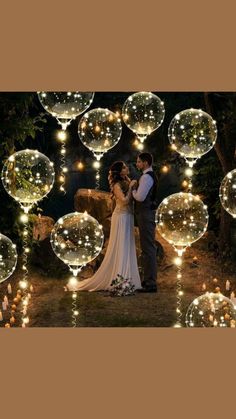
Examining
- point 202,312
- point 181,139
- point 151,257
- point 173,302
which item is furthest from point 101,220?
point 202,312

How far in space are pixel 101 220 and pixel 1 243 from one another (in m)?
3.20

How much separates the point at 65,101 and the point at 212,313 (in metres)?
2.45

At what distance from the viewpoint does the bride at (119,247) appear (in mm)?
8500

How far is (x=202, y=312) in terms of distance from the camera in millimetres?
6008

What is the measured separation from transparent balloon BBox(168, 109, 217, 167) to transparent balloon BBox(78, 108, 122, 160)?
648 mm

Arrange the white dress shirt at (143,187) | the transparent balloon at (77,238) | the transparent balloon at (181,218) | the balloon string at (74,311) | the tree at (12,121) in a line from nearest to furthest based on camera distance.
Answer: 1. the transparent balloon at (77,238)
2. the transparent balloon at (181,218)
3. the balloon string at (74,311)
4. the tree at (12,121)
5. the white dress shirt at (143,187)

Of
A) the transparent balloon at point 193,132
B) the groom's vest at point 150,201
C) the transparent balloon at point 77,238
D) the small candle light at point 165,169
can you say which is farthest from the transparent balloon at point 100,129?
the small candle light at point 165,169

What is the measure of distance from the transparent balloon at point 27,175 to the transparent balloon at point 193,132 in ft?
4.54

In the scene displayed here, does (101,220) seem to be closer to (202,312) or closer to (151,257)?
(151,257)

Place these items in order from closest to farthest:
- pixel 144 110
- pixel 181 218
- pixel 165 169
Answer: pixel 181 218 < pixel 144 110 < pixel 165 169

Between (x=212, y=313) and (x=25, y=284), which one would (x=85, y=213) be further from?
(x=25, y=284)

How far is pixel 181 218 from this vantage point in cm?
677

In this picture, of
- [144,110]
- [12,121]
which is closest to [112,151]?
[12,121]

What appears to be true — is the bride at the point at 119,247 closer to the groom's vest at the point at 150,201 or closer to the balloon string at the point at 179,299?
the groom's vest at the point at 150,201
